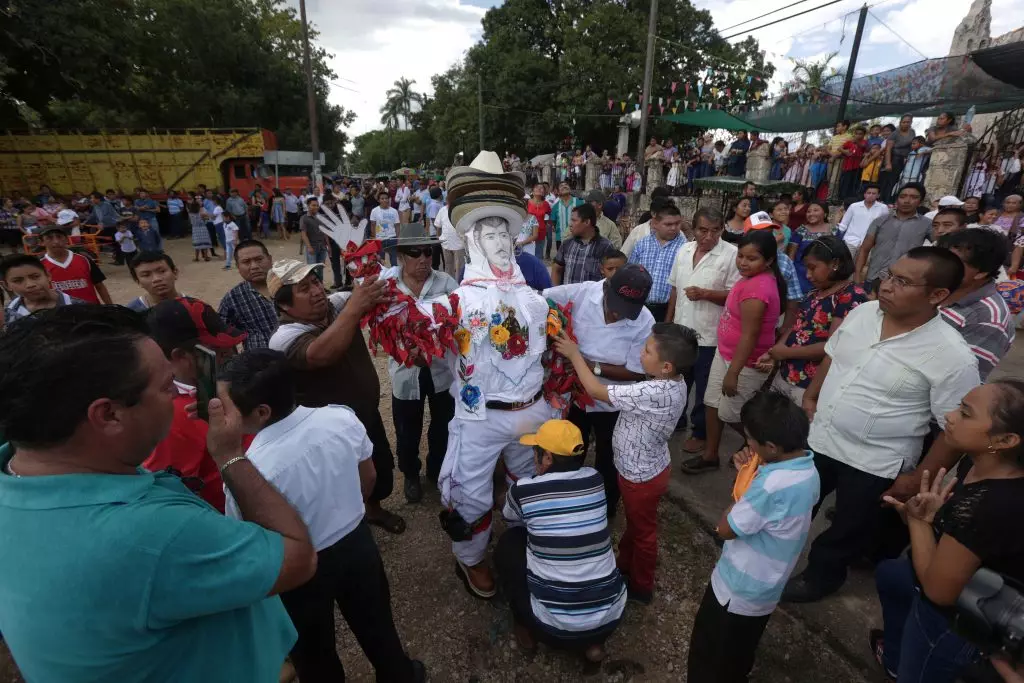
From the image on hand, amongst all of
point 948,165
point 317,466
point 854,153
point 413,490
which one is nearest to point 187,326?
point 317,466

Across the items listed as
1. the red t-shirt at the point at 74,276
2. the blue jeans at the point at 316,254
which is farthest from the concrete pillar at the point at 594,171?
the red t-shirt at the point at 74,276

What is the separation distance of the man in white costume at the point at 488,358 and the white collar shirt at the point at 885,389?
141 centimetres

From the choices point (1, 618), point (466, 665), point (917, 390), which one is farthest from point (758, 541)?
point (1, 618)

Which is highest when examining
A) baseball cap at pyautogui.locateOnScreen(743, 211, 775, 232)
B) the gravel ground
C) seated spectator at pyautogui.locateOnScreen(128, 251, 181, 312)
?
baseball cap at pyautogui.locateOnScreen(743, 211, 775, 232)

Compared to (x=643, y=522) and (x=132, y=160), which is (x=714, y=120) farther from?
(x=132, y=160)

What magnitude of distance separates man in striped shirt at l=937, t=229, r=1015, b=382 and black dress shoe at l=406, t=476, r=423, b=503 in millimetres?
3238

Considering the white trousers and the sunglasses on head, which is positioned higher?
the sunglasses on head

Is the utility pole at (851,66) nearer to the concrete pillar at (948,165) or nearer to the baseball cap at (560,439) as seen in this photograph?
the concrete pillar at (948,165)

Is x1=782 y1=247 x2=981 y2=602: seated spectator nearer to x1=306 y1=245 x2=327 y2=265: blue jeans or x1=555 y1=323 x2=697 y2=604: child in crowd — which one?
x1=555 y1=323 x2=697 y2=604: child in crowd

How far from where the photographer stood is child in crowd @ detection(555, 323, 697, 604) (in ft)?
7.43

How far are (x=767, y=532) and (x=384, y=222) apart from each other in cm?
842

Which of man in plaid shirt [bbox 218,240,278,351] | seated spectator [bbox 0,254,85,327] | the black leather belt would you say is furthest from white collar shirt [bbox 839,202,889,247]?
seated spectator [bbox 0,254,85,327]

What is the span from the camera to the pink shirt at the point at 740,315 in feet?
10.1

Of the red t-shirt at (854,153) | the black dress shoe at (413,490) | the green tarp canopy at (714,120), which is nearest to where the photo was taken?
the black dress shoe at (413,490)
